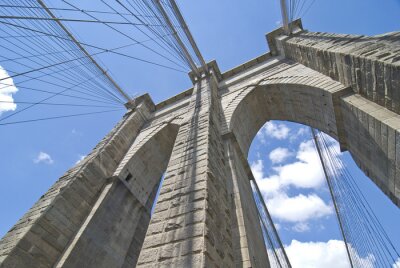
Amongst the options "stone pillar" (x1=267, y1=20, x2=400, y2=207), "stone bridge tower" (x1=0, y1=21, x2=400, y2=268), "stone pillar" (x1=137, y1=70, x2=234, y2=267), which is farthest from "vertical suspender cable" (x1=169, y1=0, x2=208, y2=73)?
"stone pillar" (x1=137, y1=70, x2=234, y2=267)

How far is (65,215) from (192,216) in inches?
150

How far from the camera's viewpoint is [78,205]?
580 centimetres

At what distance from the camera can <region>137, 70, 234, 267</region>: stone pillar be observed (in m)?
2.56

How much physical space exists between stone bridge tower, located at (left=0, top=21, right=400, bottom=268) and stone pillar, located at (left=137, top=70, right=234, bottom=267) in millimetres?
15

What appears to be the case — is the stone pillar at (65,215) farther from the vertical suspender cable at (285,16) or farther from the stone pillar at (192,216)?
the vertical suspender cable at (285,16)

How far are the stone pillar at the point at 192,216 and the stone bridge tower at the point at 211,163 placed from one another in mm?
15

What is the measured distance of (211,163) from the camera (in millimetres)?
3918

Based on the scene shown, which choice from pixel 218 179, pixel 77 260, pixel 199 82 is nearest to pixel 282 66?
pixel 199 82

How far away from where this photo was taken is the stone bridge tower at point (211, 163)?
319 cm

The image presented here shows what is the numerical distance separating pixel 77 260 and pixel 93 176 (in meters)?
2.01

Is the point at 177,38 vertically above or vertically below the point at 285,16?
above

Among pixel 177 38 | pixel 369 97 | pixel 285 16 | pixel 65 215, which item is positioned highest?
pixel 177 38

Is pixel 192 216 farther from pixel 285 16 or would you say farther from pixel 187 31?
pixel 285 16

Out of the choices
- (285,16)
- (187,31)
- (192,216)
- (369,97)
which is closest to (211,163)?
(192,216)
